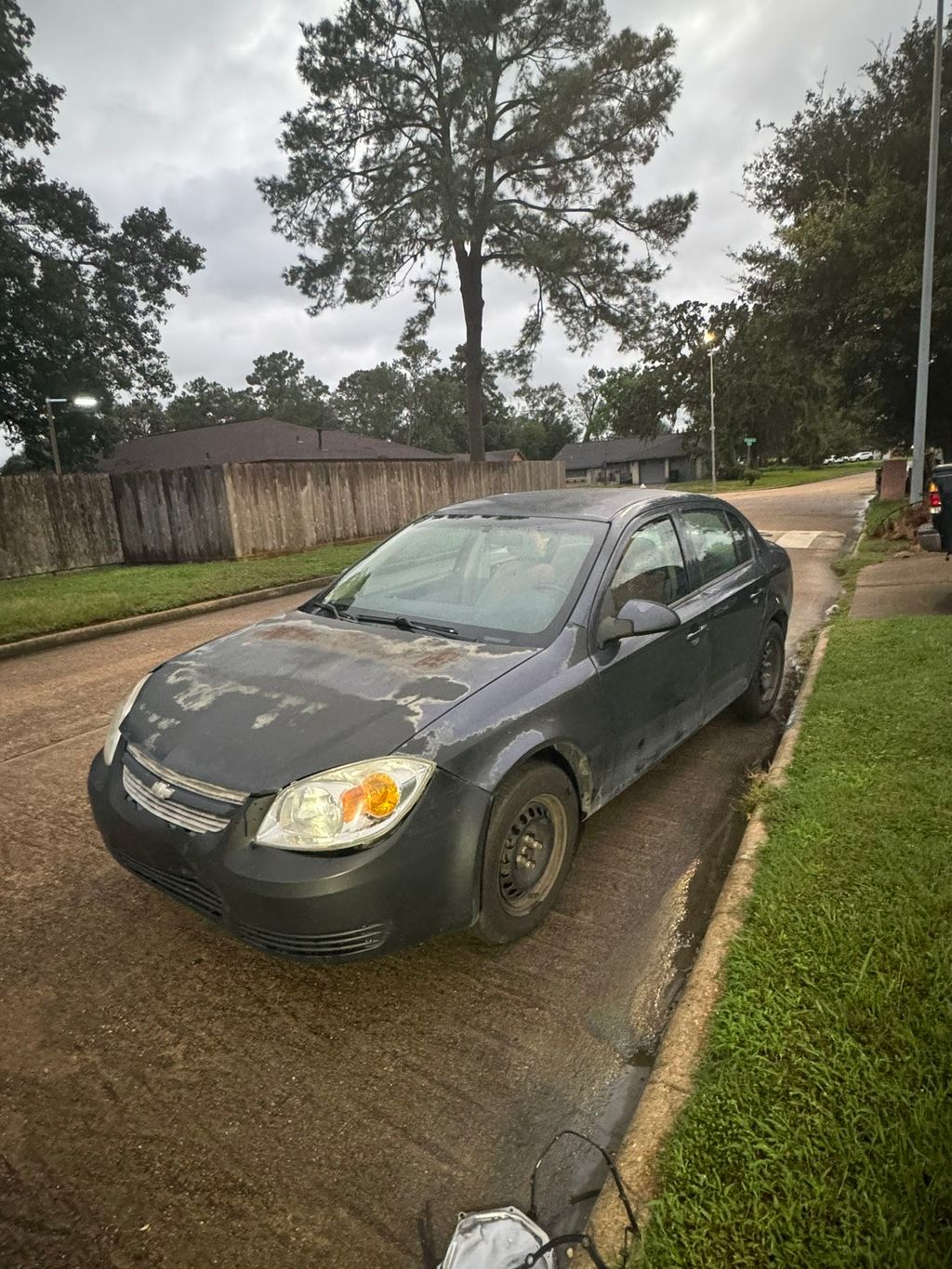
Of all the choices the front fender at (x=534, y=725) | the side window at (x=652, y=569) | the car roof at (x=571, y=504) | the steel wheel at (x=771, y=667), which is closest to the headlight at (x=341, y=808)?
the front fender at (x=534, y=725)

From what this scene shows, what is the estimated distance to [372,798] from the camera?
2.14 meters

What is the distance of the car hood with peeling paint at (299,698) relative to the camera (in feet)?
7.38

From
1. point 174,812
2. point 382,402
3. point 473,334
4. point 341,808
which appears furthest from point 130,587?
point 382,402

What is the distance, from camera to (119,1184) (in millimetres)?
1803

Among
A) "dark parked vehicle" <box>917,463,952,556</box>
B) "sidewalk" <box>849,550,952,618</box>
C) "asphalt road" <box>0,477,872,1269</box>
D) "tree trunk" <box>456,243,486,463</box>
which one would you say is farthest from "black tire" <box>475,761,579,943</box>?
"tree trunk" <box>456,243,486,463</box>

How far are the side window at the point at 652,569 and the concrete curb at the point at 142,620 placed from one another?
22.2ft

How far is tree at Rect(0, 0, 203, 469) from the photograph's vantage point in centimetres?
2214

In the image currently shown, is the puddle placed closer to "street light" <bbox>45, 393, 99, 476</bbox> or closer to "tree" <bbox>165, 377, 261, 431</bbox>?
"street light" <bbox>45, 393, 99, 476</bbox>

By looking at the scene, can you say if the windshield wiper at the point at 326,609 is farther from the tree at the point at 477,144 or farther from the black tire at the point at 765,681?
the tree at the point at 477,144

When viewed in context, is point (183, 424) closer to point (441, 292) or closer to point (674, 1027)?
point (441, 292)

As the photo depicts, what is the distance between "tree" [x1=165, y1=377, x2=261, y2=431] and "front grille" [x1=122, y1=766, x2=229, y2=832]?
85125mm

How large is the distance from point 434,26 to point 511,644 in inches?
976

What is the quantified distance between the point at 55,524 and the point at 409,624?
1245 centimetres

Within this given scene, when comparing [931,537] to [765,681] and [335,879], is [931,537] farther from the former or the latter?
[335,879]
